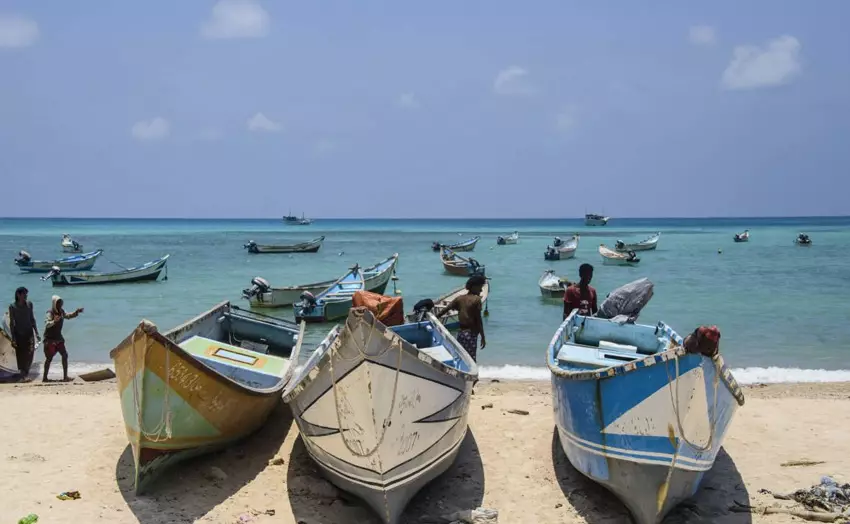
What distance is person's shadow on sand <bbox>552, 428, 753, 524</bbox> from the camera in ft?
21.0

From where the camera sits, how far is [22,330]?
38.7 feet

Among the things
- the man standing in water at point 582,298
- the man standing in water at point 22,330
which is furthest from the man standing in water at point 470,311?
the man standing in water at point 22,330

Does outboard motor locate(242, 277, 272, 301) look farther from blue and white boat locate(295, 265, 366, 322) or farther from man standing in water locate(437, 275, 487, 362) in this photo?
man standing in water locate(437, 275, 487, 362)

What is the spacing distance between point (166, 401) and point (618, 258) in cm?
3565

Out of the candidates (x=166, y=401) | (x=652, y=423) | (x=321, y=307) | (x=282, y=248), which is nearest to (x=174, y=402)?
(x=166, y=401)

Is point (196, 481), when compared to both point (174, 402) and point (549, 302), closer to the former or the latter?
point (174, 402)

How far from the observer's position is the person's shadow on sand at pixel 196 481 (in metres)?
6.51

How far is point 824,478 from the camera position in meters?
6.88

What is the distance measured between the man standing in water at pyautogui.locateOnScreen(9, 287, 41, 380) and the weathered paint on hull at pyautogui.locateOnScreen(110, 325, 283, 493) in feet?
20.0

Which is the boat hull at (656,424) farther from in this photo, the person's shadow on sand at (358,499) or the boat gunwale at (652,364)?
the person's shadow on sand at (358,499)

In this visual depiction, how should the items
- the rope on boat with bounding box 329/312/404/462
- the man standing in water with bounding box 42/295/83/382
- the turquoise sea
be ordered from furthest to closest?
1. the turquoise sea
2. the man standing in water with bounding box 42/295/83/382
3. the rope on boat with bounding box 329/312/404/462

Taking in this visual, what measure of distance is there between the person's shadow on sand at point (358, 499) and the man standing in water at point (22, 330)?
275 inches

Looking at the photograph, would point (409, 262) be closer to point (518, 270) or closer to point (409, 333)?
point (518, 270)

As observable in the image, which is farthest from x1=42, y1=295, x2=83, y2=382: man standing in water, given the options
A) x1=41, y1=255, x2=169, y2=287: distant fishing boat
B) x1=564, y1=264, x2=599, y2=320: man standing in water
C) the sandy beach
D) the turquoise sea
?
x1=41, y1=255, x2=169, y2=287: distant fishing boat
